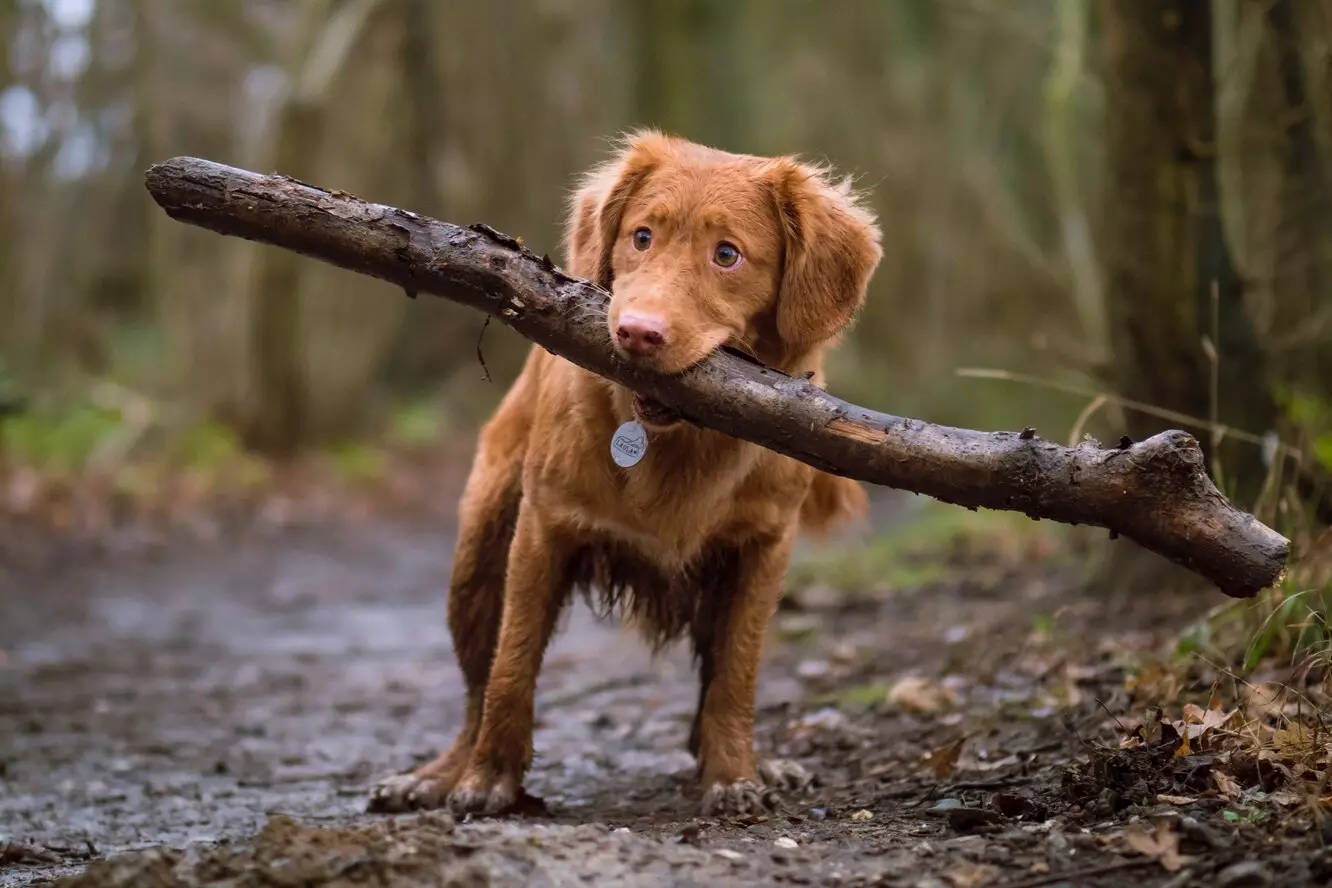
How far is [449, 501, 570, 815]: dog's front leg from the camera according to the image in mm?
4234

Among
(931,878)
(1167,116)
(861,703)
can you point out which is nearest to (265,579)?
(861,703)

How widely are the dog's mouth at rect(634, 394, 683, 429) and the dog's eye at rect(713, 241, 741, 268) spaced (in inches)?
18.6

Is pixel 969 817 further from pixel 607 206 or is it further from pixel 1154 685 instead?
pixel 607 206

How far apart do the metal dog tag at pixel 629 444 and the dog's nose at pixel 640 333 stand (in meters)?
0.50

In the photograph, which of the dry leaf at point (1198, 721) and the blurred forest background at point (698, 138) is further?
the blurred forest background at point (698, 138)

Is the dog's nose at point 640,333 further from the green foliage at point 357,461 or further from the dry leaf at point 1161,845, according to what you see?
the green foliage at point 357,461

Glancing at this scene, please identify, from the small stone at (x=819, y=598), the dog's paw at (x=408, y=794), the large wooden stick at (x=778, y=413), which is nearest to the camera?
the large wooden stick at (x=778, y=413)

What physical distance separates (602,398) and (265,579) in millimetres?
6501

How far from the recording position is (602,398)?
4066mm

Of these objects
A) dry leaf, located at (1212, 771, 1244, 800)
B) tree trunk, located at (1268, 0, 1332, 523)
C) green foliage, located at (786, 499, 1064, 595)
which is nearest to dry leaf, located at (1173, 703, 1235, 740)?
dry leaf, located at (1212, 771, 1244, 800)

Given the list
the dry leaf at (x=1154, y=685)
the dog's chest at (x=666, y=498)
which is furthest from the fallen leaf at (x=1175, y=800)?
the dog's chest at (x=666, y=498)

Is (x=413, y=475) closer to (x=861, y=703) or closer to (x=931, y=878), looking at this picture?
(x=861, y=703)

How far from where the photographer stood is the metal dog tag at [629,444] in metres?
3.86

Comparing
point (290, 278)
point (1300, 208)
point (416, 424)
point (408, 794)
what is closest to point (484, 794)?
point (408, 794)
